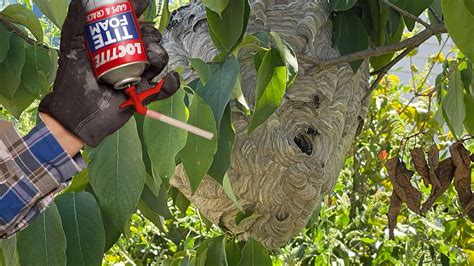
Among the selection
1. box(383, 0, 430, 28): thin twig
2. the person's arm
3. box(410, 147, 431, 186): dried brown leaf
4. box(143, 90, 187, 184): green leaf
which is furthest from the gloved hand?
box(410, 147, 431, 186): dried brown leaf

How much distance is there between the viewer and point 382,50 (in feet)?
4.33

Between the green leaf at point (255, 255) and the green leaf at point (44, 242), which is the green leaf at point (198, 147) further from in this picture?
the green leaf at point (255, 255)

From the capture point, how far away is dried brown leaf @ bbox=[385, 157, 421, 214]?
1.47 metres

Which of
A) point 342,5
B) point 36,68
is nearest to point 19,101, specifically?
point 36,68

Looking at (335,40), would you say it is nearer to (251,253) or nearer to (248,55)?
(248,55)

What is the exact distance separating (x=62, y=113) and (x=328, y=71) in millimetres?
779

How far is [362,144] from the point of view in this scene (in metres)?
2.50

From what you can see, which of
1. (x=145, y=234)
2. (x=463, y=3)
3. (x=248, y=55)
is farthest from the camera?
(x=145, y=234)

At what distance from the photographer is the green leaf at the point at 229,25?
103 centimetres

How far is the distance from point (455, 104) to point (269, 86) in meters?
0.39

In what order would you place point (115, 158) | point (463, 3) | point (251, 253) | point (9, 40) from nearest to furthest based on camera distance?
point (463, 3) < point (115, 158) < point (9, 40) < point (251, 253)

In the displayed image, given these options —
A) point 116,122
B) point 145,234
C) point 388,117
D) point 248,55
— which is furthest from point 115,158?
point 388,117

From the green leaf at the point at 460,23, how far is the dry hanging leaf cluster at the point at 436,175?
0.73 m

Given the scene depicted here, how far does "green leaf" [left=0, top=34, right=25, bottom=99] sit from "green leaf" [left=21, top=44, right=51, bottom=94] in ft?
0.08
